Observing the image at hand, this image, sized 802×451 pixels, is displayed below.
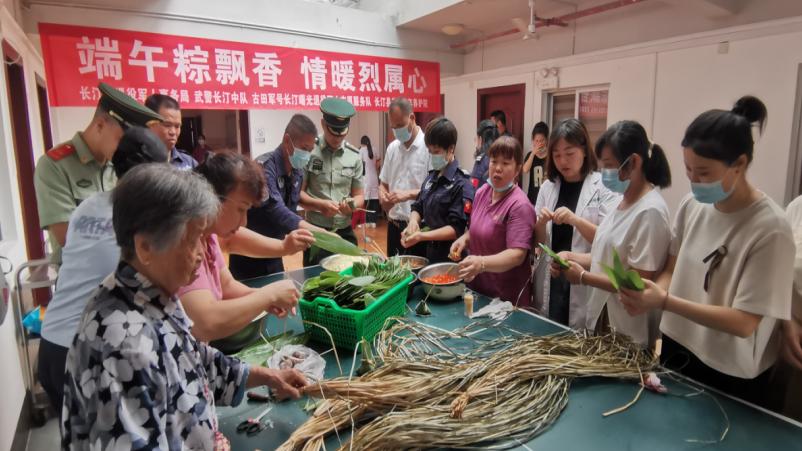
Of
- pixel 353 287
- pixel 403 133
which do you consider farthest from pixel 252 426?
pixel 403 133

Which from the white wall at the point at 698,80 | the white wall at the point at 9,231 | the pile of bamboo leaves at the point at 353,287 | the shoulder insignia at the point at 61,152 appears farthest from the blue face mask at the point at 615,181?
the white wall at the point at 698,80

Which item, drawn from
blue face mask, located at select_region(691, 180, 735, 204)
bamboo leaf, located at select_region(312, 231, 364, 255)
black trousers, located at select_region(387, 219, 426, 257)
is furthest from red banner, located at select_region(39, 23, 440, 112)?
blue face mask, located at select_region(691, 180, 735, 204)

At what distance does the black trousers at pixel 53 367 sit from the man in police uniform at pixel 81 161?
68 centimetres

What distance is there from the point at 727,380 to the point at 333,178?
8.16ft

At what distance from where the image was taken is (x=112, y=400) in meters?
0.77

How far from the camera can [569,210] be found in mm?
2102

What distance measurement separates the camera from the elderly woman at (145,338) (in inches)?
30.8

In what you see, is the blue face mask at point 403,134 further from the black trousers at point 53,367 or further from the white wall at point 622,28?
the black trousers at point 53,367

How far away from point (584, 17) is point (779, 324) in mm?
4425

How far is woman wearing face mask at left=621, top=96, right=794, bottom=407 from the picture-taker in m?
1.23

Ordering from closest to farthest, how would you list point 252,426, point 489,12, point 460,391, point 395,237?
1. point 252,426
2. point 460,391
3. point 395,237
4. point 489,12

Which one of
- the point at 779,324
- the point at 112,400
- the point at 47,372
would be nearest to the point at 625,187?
the point at 779,324

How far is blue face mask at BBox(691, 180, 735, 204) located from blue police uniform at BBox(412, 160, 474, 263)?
4.49 ft

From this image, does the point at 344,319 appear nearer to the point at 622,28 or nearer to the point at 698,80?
the point at 698,80
